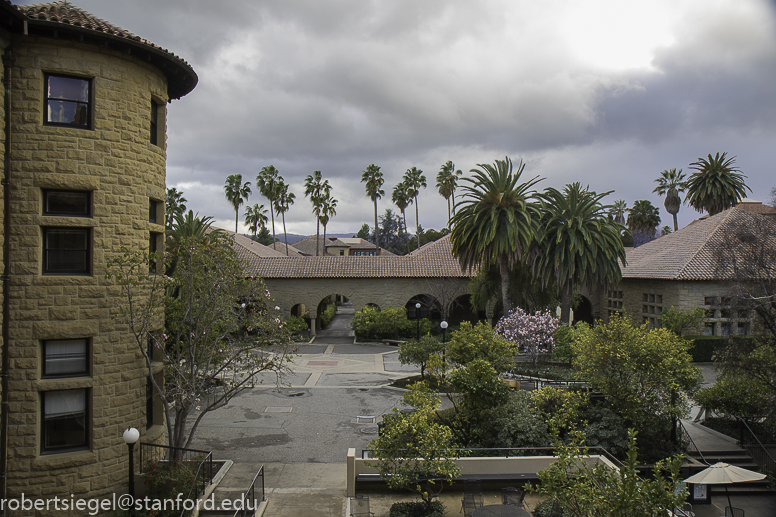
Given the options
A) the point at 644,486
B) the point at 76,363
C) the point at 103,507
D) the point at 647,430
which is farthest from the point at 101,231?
the point at 647,430

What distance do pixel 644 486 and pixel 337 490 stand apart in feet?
30.6

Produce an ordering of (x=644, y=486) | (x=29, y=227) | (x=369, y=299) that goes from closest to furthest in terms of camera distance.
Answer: (x=644, y=486) < (x=29, y=227) < (x=369, y=299)

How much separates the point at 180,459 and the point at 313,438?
5.52 metres

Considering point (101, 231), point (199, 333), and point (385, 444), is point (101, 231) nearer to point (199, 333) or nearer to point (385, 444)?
point (199, 333)

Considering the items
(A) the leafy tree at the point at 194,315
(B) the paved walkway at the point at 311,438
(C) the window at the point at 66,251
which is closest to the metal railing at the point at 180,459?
(A) the leafy tree at the point at 194,315

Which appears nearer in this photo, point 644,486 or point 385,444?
point 644,486

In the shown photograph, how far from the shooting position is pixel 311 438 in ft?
59.3

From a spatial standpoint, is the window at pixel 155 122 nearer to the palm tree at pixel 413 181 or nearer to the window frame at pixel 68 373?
the window frame at pixel 68 373

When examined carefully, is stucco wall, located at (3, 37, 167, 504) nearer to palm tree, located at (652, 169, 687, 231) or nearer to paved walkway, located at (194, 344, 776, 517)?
paved walkway, located at (194, 344, 776, 517)

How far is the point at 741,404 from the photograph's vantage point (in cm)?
1812

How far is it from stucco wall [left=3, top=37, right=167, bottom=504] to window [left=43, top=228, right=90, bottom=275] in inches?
10.2

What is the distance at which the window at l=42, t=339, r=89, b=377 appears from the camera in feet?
39.5

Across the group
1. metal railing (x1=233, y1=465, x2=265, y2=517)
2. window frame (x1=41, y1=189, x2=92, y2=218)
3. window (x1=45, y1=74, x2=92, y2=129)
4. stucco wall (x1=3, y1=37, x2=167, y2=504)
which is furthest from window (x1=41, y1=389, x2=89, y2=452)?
window (x1=45, y1=74, x2=92, y2=129)

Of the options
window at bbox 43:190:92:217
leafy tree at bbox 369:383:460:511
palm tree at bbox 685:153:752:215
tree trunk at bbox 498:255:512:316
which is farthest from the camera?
palm tree at bbox 685:153:752:215
